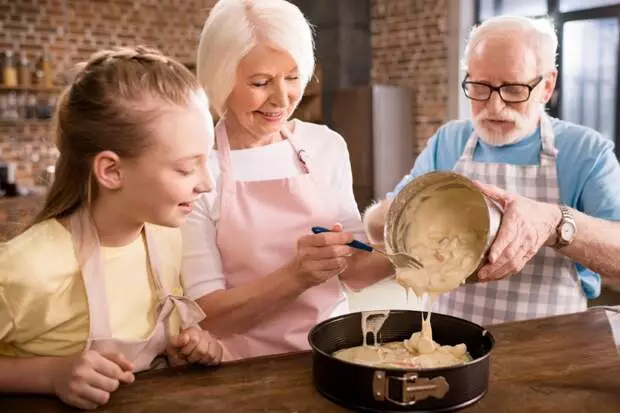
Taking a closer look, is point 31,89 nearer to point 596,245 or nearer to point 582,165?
point 582,165

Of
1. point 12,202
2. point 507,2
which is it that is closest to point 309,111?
point 507,2

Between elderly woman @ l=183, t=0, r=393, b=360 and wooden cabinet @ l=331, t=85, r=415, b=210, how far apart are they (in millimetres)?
4401

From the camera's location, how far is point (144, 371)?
1355 mm

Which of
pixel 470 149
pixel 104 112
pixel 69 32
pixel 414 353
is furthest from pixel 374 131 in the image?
pixel 104 112

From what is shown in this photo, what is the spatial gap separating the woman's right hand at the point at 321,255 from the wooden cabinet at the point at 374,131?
4650 mm

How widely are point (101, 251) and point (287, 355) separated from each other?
17.3 inches

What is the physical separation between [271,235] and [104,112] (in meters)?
0.50

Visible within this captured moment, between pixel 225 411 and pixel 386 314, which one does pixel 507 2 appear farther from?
pixel 225 411

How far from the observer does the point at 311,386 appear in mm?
1273

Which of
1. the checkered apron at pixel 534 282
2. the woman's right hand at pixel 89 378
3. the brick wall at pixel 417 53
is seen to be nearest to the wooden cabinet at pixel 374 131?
the brick wall at pixel 417 53

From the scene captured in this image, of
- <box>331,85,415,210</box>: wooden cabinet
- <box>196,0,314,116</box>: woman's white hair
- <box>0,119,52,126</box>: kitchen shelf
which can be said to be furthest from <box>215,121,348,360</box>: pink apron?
<box>0,119,52,126</box>: kitchen shelf

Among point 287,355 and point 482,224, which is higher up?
point 482,224

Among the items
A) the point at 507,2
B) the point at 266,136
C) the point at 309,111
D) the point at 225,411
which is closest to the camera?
the point at 225,411

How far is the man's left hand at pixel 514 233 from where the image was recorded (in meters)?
1.40
